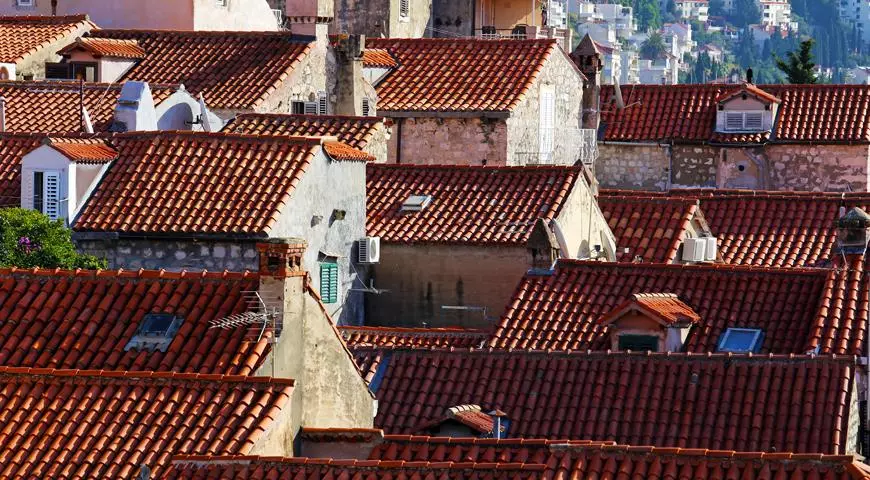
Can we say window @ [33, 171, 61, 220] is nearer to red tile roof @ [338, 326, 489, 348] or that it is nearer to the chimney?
the chimney

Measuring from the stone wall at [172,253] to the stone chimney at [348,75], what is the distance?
13223 mm

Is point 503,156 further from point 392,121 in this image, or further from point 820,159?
point 820,159

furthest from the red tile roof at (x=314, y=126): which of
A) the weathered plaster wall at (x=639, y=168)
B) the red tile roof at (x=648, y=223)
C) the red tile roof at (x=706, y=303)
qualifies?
the weathered plaster wall at (x=639, y=168)

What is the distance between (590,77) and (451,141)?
7919 mm

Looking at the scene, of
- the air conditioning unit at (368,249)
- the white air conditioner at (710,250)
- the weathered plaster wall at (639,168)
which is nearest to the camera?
the air conditioning unit at (368,249)

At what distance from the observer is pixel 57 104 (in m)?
52.2

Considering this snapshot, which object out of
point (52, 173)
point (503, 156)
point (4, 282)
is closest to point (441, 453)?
point (4, 282)

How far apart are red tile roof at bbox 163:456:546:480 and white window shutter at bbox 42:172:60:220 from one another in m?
15.4

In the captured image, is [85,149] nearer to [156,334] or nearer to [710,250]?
[710,250]

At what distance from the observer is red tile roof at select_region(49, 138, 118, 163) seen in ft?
147

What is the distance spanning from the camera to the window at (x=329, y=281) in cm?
4650

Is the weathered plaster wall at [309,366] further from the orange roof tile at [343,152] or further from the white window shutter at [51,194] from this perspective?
the orange roof tile at [343,152]

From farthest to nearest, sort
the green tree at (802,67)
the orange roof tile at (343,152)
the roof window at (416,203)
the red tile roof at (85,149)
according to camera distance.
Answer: the green tree at (802,67), the roof window at (416,203), the orange roof tile at (343,152), the red tile roof at (85,149)

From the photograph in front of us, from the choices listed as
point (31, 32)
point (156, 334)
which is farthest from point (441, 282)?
point (156, 334)
